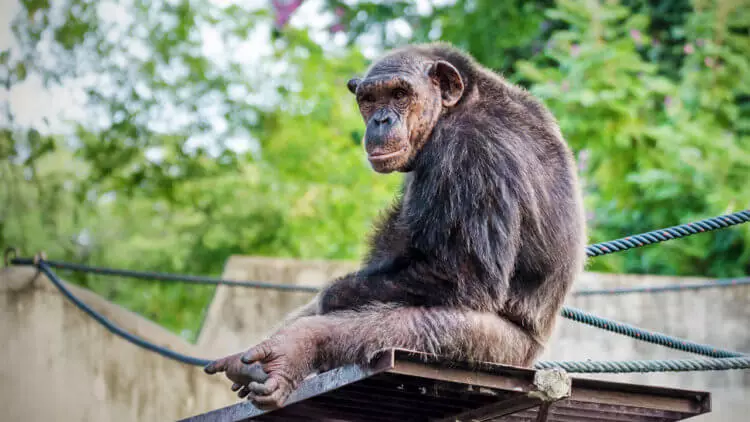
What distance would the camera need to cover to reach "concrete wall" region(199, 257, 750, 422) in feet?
28.7

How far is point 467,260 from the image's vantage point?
433cm

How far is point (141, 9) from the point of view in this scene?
11758 millimetres

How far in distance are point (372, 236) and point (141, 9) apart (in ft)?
24.7

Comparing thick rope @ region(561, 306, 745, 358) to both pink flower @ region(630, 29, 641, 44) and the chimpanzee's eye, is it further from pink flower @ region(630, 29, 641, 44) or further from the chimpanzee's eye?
pink flower @ region(630, 29, 641, 44)

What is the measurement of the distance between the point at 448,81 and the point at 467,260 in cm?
113

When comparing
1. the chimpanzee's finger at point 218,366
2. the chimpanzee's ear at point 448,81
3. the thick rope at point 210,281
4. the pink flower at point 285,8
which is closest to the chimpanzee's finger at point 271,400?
the chimpanzee's finger at point 218,366

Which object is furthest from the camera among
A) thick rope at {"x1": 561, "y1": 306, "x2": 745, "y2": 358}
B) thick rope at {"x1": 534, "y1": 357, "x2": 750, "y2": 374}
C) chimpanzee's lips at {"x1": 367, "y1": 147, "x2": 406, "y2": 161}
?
thick rope at {"x1": 561, "y1": 306, "x2": 745, "y2": 358}

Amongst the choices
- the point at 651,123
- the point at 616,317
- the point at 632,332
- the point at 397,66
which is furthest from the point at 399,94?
the point at 651,123

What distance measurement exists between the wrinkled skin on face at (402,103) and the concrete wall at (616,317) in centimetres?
419

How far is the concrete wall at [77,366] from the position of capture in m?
7.57

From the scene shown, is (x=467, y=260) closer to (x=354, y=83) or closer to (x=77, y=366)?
(x=354, y=83)

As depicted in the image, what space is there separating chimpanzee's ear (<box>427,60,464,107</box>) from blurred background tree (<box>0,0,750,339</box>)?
214 inches

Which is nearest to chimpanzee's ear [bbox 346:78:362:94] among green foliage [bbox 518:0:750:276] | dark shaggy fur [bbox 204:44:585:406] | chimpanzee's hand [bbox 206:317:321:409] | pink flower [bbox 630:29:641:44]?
dark shaggy fur [bbox 204:44:585:406]

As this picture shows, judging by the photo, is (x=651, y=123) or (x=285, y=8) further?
(x=285, y=8)
